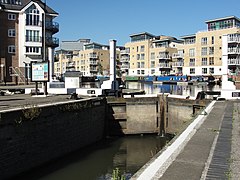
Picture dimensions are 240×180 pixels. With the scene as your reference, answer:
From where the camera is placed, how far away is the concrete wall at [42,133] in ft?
44.0

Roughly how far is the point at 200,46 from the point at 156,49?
19.6 meters

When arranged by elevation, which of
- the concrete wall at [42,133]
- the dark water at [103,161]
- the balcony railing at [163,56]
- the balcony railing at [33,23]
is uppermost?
the balcony railing at [33,23]

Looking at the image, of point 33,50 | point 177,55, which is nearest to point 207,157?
point 33,50

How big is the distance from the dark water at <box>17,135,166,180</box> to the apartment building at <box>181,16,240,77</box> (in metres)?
57.9

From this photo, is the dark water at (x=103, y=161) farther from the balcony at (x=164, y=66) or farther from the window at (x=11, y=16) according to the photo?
the balcony at (x=164, y=66)

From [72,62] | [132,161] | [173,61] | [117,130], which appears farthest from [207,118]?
Answer: [72,62]

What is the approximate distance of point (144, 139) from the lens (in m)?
24.6

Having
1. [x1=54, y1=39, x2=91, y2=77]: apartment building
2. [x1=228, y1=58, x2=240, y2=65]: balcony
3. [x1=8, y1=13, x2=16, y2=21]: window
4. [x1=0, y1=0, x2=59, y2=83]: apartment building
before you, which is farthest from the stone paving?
[x1=54, y1=39, x2=91, y2=77]: apartment building

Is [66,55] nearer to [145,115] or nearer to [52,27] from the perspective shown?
[52,27]

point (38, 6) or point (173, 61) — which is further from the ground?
point (38, 6)

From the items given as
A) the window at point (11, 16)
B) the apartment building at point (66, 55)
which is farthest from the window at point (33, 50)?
the apartment building at point (66, 55)

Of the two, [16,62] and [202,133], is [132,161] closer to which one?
[202,133]

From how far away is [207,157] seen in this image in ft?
27.6

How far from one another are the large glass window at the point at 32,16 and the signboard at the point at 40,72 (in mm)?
27019
